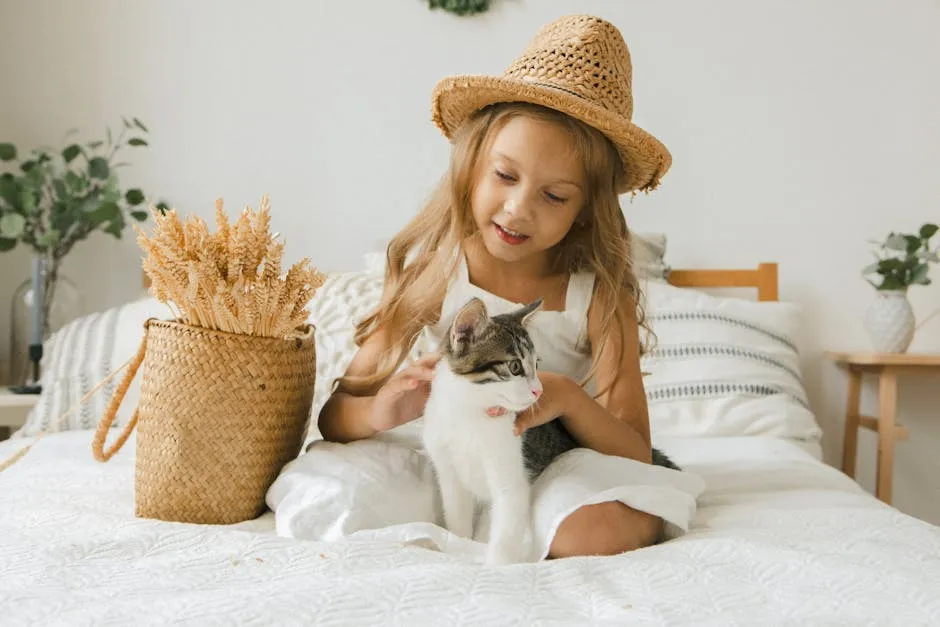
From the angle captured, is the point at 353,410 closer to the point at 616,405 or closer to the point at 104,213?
the point at 616,405

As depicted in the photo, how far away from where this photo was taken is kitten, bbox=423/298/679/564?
863 millimetres

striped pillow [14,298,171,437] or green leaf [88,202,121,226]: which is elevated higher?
green leaf [88,202,121,226]

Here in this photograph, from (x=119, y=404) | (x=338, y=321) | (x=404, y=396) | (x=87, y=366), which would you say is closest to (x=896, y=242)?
(x=338, y=321)

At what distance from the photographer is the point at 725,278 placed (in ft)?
7.11

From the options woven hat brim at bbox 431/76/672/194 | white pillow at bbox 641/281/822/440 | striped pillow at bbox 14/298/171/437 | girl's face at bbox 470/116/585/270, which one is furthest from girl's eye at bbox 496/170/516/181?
striped pillow at bbox 14/298/171/437

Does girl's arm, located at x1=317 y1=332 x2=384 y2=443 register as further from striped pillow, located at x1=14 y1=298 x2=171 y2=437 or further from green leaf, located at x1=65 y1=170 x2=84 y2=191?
green leaf, located at x1=65 y1=170 x2=84 y2=191

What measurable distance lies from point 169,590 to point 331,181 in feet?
5.58

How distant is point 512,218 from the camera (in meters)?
1.11

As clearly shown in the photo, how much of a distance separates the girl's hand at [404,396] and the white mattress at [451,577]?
21 cm

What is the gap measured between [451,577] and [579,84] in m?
0.72

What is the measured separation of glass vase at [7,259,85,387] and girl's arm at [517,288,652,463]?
1.55 meters

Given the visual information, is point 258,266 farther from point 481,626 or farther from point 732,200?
point 732,200

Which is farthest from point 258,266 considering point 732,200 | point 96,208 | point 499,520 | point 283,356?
point 732,200

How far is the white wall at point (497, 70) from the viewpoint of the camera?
Result: 2180 mm
